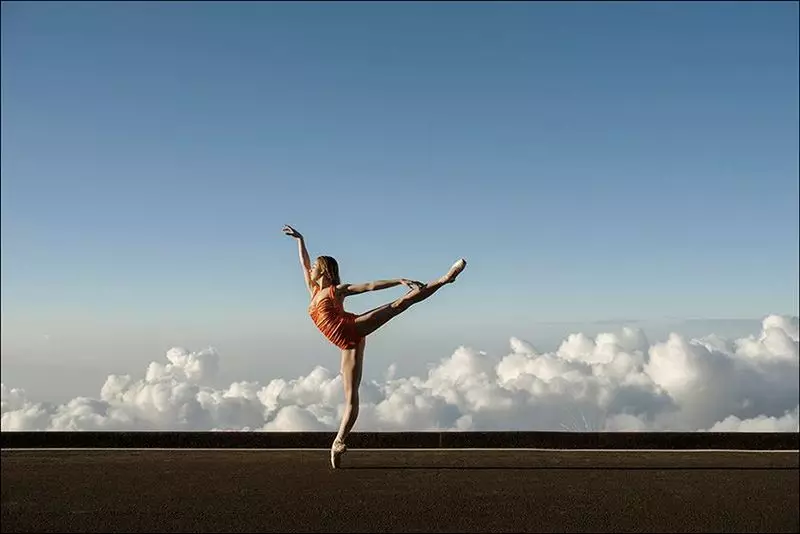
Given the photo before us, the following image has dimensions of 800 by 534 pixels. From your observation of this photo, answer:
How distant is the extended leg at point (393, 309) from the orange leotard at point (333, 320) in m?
0.09

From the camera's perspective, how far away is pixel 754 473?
340 inches

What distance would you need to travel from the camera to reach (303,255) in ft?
28.0

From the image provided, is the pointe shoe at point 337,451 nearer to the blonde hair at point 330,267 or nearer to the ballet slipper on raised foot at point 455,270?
the blonde hair at point 330,267

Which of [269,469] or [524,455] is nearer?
[269,469]

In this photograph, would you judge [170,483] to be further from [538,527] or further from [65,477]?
[538,527]

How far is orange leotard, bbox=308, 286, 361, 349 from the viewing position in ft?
26.5

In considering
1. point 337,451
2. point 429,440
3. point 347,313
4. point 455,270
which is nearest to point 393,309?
point 347,313

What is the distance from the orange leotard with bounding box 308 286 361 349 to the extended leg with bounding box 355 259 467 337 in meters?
0.09

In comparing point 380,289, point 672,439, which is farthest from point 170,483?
point 672,439

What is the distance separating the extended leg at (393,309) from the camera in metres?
8.14

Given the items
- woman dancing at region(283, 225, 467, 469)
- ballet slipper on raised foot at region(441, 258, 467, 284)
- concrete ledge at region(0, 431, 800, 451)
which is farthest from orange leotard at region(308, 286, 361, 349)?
concrete ledge at region(0, 431, 800, 451)

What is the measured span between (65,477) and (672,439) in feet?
24.7

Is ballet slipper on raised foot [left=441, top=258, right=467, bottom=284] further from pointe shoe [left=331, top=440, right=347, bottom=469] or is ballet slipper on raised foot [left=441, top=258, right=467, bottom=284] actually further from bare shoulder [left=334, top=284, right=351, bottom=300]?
pointe shoe [left=331, top=440, right=347, bottom=469]

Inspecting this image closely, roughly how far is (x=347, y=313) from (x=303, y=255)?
2.77 ft
